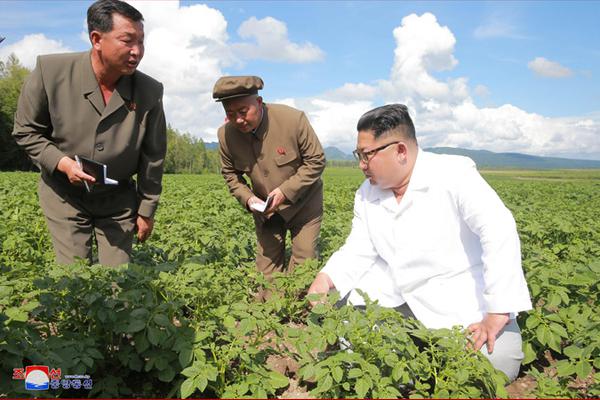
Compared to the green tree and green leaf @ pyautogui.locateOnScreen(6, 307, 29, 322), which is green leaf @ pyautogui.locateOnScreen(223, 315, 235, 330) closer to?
green leaf @ pyautogui.locateOnScreen(6, 307, 29, 322)

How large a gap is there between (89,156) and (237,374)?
5.37 feet

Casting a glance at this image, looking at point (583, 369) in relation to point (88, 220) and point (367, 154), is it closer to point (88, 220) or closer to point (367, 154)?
point (367, 154)

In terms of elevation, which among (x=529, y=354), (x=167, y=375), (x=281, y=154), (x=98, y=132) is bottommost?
(x=529, y=354)

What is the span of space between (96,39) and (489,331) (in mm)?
2760

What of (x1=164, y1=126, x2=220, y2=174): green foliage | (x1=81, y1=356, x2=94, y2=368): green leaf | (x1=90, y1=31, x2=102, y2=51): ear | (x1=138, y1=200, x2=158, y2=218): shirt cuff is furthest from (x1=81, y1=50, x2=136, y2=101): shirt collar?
(x1=164, y1=126, x2=220, y2=174): green foliage

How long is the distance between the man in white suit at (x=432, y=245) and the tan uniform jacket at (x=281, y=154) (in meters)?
0.84

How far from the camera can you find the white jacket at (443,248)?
7.75ft

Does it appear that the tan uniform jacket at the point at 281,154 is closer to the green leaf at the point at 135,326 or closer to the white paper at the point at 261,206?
the white paper at the point at 261,206

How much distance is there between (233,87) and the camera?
10.6 ft

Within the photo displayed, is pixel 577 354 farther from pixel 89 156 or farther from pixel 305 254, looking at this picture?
pixel 89 156

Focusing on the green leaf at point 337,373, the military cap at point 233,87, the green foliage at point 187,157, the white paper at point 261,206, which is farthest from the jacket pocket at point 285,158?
the green foliage at point 187,157

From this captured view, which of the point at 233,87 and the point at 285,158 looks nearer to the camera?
the point at 233,87

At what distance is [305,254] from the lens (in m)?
4.05
